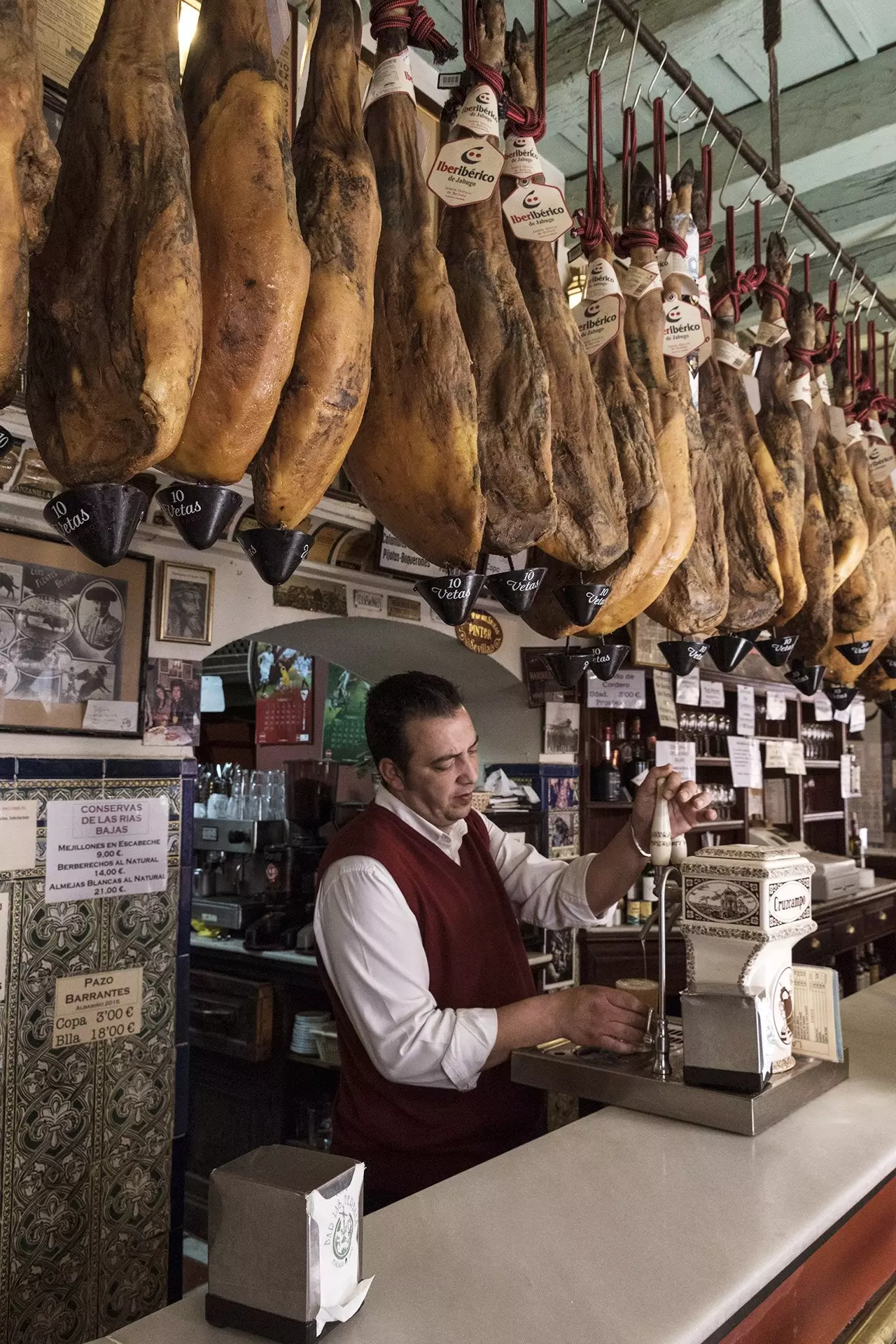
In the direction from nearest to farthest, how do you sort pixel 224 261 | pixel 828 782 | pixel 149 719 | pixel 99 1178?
pixel 224 261
pixel 99 1178
pixel 149 719
pixel 828 782

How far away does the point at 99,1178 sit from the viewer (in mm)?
2613

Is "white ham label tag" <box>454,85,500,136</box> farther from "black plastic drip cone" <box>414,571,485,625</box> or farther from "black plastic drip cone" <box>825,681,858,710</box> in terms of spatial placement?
"black plastic drip cone" <box>825,681,858,710</box>

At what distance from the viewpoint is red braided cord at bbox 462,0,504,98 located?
1384mm

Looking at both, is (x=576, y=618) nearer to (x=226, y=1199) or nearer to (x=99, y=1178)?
(x=226, y=1199)

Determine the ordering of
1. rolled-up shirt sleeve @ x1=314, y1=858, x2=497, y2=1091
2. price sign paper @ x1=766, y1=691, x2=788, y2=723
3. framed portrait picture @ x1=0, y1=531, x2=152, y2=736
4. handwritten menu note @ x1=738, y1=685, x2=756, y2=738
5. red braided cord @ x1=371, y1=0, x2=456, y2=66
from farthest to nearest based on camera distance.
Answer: price sign paper @ x1=766, y1=691, x2=788, y2=723 < handwritten menu note @ x1=738, y1=685, x2=756, y2=738 < framed portrait picture @ x1=0, y1=531, x2=152, y2=736 < rolled-up shirt sleeve @ x1=314, y1=858, x2=497, y2=1091 < red braided cord @ x1=371, y1=0, x2=456, y2=66

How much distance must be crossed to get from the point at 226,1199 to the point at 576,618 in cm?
93

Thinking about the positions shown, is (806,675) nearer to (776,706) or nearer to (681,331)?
(681,331)

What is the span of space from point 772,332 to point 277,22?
1424mm

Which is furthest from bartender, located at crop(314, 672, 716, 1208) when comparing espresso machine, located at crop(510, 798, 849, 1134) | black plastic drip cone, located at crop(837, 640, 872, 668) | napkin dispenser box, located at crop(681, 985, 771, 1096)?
black plastic drip cone, located at crop(837, 640, 872, 668)

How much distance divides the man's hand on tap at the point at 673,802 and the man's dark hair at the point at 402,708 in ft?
1.72

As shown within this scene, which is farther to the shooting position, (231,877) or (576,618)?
(231,877)

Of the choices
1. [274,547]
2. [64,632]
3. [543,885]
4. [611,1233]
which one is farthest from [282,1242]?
[64,632]

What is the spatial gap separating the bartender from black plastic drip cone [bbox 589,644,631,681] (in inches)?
22.4

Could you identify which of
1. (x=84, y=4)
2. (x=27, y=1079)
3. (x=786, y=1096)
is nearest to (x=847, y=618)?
(x=786, y=1096)
